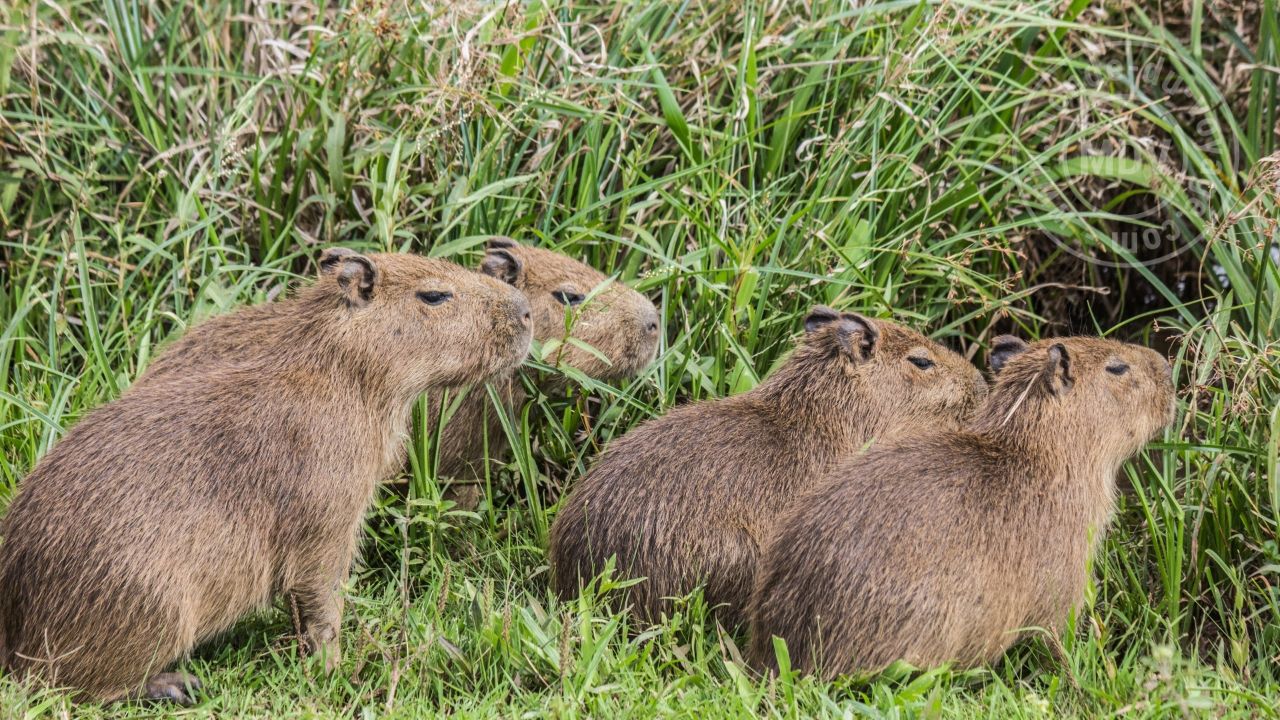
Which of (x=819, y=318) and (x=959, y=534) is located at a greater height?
(x=819, y=318)

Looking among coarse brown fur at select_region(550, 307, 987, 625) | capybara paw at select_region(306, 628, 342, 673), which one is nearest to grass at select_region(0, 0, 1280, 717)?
capybara paw at select_region(306, 628, 342, 673)

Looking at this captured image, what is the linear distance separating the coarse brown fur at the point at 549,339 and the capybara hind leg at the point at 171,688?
1172 millimetres

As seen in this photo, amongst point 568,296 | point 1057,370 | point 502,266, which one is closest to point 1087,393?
point 1057,370

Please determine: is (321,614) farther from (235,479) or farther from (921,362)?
(921,362)

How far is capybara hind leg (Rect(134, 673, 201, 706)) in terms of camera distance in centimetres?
380

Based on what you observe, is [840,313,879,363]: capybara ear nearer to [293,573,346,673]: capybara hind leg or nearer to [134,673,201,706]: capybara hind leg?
[293,573,346,673]: capybara hind leg

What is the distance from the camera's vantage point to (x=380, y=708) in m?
3.69

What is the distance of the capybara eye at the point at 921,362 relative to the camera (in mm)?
4500

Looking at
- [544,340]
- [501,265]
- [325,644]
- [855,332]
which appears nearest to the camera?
[325,644]

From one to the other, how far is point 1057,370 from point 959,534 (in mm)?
640

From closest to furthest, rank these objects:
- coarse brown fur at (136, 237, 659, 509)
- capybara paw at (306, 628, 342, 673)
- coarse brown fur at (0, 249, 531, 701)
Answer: coarse brown fur at (0, 249, 531, 701) → capybara paw at (306, 628, 342, 673) → coarse brown fur at (136, 237, 659, 509)

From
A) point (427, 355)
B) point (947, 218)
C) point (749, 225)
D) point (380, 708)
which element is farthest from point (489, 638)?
point (947, 218)

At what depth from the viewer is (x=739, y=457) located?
4.16 metres

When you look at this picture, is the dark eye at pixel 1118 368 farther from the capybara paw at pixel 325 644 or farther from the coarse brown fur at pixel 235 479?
the capybara paw at pixel 325 644
